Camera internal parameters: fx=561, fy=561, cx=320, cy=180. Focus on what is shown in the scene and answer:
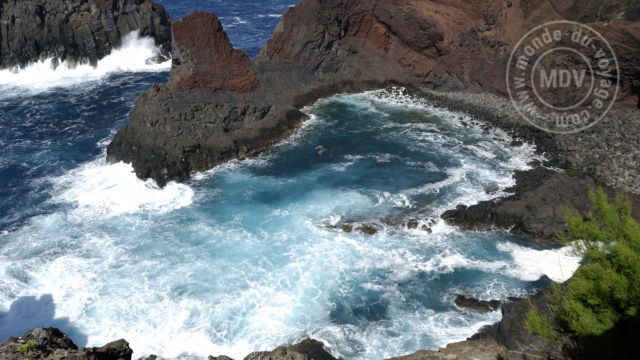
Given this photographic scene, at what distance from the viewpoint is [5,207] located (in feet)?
126

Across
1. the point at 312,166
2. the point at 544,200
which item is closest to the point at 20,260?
the point at 312,166

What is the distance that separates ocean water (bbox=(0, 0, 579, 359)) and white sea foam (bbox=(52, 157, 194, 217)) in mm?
139

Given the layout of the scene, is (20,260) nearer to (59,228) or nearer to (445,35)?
(59,228)

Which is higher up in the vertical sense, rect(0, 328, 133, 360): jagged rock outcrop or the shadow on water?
rect(0, 328, 133, 360): jagged rock outcrop

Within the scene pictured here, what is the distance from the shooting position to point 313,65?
52344 millimetres

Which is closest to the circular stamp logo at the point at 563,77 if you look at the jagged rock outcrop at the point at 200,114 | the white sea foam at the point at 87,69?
the jagged rock outcrop at the point at 200,114

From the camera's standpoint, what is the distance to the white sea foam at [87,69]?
6041 centimetres

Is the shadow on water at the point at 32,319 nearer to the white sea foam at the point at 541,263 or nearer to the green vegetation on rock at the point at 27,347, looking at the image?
the green vegetation on rock at the point at 27,347

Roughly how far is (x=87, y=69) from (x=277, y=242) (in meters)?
41.7

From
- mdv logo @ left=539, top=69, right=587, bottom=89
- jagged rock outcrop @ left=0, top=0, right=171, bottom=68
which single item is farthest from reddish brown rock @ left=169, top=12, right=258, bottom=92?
mdv logo @ left=539, top=69, right=587, bottom=89

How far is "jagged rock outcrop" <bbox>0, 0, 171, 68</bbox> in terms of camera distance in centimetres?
6200

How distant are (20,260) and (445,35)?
1497 inches

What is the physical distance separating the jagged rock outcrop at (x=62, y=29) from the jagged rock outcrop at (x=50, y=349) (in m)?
52.1

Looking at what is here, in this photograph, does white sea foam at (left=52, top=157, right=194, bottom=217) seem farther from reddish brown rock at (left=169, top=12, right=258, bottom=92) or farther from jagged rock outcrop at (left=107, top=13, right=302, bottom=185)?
reddish brown rock at (left=169, top=12, right=258, bottom=92)
